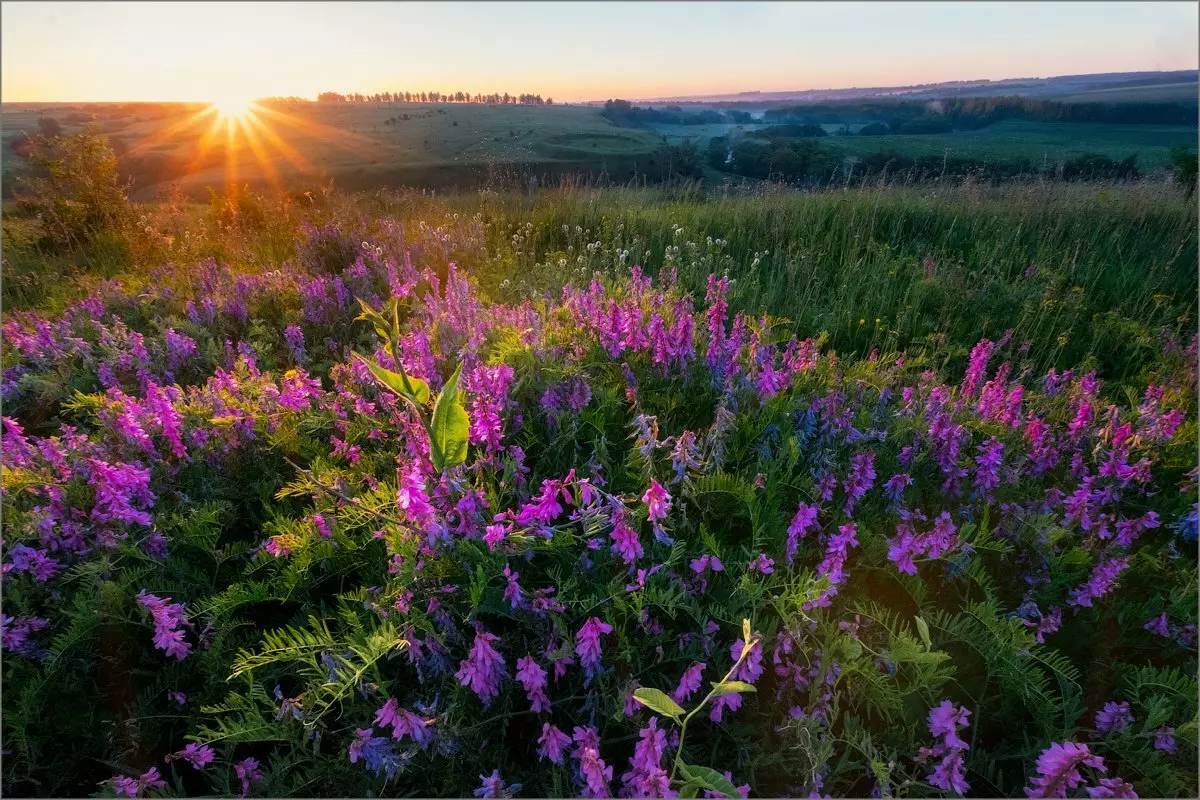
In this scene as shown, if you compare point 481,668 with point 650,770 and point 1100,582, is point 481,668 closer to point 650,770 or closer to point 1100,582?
point 650,770

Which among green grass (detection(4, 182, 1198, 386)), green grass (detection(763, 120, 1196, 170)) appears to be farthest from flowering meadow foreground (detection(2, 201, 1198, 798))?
green grass (detection(763, 120, 1196, 170))

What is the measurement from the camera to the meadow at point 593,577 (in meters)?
1.50

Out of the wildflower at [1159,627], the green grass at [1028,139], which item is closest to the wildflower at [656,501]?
the wildflower at [1159,627]

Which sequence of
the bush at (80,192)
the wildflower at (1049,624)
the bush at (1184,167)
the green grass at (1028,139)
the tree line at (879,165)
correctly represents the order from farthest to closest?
the green grass at (1028,139) < the tree line at (879,165) < the bush at (1184,167) < the bush at (80,192) < the wildflower at (1049,624)

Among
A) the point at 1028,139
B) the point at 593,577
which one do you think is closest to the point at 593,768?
the point at 593,577

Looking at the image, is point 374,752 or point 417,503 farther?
point 417,503

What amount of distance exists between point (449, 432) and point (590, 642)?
68cm

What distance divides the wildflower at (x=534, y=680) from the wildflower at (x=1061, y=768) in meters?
1.11

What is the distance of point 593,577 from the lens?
177 cm

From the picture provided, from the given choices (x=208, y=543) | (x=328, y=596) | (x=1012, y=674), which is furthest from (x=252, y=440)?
(x=1012, y=674)

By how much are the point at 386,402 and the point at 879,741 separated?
204 centimetres

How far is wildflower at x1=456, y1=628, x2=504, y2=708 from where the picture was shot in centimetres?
143

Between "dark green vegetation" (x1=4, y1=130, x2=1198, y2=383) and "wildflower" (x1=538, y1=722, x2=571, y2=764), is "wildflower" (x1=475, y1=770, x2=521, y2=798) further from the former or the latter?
"dark green vegetation" (x1=4, y1=130, x2=1198, y2=383)

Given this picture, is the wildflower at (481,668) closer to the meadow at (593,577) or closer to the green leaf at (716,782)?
the meadow at (593,577)
